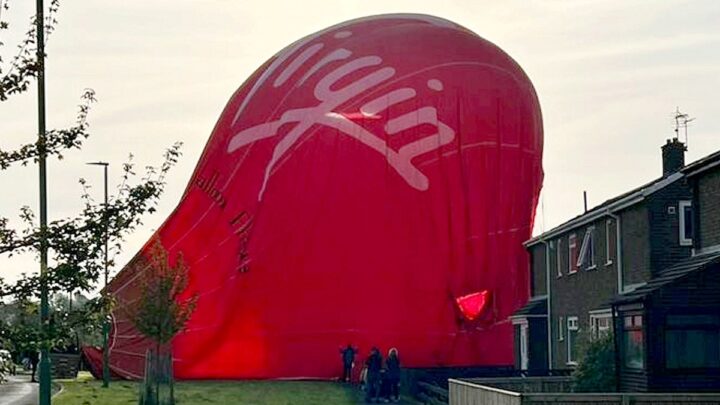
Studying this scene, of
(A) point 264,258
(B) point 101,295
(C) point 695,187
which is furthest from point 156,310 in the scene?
(B) point 101,295

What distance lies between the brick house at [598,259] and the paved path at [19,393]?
15.2 metres

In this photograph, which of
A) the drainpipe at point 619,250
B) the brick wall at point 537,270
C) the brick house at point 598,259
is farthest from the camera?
the brick wall at point 537,270

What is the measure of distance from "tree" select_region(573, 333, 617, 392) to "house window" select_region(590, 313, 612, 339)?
2.98m

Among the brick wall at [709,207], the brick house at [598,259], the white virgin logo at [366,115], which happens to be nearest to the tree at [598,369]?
the brick house at [598,259]

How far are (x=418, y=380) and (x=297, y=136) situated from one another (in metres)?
10.7

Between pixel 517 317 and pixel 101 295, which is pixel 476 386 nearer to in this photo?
pixel 101 295

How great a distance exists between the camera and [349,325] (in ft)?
167

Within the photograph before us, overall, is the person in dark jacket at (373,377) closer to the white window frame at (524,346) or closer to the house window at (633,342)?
the white window frame at (524,346)

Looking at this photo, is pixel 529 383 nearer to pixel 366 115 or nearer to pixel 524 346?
pixel 524 346

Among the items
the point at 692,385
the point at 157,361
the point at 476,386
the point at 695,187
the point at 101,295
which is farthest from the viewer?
the point at 157,361

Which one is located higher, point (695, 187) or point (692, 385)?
point (695, 187)

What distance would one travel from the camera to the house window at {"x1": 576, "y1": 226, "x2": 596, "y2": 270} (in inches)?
1678

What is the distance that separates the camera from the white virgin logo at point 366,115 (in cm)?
5138

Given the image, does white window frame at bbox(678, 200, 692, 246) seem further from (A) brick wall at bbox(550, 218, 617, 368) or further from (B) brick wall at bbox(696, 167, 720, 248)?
(A) brick wall at bbox(550, 218, 617, 368)
